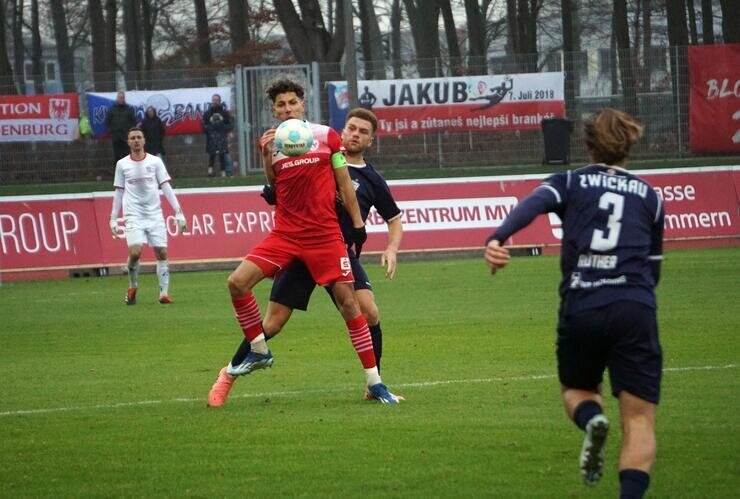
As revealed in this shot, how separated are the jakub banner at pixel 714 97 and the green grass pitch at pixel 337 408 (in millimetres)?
13638

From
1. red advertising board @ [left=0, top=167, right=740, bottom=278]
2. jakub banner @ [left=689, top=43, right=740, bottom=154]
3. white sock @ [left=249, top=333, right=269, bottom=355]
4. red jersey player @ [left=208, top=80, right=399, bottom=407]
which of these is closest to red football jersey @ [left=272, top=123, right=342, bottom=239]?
red jersey player @ [left=208, top=80, right=399, bottom=407]

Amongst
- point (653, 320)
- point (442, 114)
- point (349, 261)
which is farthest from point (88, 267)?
point (653, 320)

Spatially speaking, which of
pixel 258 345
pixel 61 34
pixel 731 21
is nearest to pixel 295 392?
pixel 258 345

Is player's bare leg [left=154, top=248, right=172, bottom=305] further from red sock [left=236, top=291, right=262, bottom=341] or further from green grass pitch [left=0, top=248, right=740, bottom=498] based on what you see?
red sock [left=236, top=291, right=262, bottom=341]

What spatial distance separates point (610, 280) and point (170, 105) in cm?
2526


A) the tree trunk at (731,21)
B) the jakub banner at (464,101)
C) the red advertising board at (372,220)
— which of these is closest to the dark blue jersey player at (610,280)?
the red advertising board at (372,220)

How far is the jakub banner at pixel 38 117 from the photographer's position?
2981cm

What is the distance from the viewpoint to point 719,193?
24.6 metres

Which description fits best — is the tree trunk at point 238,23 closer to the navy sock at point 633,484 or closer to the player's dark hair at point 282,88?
the player's dark hair at point 282,88

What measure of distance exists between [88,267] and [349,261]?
14.1m

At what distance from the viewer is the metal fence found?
30.0 m

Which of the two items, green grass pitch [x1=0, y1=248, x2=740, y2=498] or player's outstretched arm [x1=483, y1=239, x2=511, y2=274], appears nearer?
player's outstretched arm [x1=483, y1=239, x2=511, y2=274]

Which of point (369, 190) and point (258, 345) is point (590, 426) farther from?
point (369, 190)

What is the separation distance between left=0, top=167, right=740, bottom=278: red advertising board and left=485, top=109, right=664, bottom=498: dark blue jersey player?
690 inches
